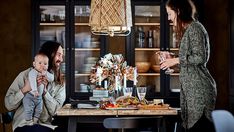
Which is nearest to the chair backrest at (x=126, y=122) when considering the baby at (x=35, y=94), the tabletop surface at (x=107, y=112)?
the tabletop surface at (x=107, y=112)

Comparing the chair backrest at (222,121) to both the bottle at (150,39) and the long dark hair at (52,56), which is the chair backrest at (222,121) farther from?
the bottle at (150,39)

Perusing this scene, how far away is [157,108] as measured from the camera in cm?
327

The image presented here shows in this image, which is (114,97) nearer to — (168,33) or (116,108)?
(116,108)

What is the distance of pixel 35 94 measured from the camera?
11.3 feet

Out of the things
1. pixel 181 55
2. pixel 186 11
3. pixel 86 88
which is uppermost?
pixel 186 11

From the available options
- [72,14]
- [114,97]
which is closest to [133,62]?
[72,14]

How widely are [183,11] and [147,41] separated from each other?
2.70m

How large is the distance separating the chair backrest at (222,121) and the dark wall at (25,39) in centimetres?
310

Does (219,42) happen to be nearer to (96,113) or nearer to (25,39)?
(25,39)

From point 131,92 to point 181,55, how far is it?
80 centimetres

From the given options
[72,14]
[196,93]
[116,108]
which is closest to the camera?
[196,93]

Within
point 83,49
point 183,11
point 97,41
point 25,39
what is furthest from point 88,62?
point 183,11

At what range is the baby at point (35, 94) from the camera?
3.45m

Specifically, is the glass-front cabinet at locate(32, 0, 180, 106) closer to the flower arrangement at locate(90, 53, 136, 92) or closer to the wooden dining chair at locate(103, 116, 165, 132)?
the flower arrangement at locate(90, 53, 136, 92)
